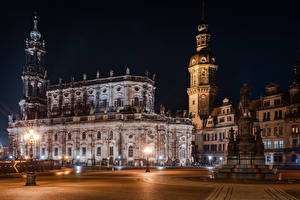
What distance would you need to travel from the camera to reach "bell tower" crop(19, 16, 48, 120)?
323 ft

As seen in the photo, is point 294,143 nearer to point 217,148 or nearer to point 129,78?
point 217,148

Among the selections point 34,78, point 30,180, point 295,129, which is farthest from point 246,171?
point 34,78

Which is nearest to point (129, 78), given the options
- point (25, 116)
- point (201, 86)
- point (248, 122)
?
point (201, 86)

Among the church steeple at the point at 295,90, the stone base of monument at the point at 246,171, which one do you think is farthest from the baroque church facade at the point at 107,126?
the stone base of monument at the point at 246,171

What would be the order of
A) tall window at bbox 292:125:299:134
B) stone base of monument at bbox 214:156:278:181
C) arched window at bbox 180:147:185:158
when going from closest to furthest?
stone base of monument at bbox 214:156:278:181 → tall window at bbox 292:125:299:134 → arched window at bbox 180:147:185:158

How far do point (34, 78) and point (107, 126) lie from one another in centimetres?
3238

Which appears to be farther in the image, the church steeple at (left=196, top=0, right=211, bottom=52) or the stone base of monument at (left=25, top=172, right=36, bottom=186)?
the church steeple at (left=196, top=0, right=211, bottom=52)

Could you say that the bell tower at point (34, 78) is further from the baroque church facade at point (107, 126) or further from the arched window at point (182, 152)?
the arched window at point (182, 152)

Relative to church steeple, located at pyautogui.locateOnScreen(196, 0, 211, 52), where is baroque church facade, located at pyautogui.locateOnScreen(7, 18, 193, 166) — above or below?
below

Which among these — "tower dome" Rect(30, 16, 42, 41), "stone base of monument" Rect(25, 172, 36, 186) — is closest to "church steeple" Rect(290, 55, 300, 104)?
"stone base of monument" Rect(25, 172, 36, 186)

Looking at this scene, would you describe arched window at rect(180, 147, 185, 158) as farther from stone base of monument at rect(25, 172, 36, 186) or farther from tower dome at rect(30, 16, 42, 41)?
stone base of monument at rect(25, 172, 36, 186)

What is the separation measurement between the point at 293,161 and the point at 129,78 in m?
37.6

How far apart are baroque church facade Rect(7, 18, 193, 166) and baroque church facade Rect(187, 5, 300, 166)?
1064 cm

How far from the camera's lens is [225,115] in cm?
8919
